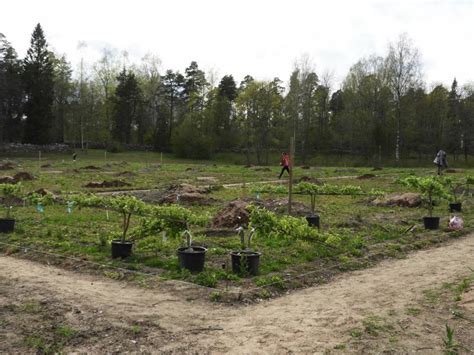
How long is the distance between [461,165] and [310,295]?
168ft

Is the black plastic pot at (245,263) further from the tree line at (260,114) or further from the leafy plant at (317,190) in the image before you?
the tree line at (260,114)

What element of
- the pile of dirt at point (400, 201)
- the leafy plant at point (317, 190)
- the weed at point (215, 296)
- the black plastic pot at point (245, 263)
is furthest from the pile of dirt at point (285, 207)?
the weed at point (215, 296)

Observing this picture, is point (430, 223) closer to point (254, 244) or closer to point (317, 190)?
point (317, 190)

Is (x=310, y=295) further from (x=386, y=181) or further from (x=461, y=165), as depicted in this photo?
(x=461, y=165)

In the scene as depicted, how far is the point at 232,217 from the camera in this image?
12.8m

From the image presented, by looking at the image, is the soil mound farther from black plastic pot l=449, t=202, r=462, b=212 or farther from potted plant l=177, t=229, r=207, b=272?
black plastic pot l=449, t=202, r=462, b=212

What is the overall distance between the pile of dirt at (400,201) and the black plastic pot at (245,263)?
10883mm

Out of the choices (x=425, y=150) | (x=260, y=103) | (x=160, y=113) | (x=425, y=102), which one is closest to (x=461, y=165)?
(x=425, y=150)

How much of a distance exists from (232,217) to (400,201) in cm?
796

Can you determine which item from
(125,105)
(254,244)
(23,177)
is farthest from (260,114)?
(254,244)

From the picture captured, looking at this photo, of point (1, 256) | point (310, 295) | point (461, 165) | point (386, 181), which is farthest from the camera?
point (461, 165)

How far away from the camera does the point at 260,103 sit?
5981 centimetres

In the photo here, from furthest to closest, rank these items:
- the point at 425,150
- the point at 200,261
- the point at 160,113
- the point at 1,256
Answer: the point at 160,113 → the point at 425,150 → the point at 1,256 → the point at 200,261

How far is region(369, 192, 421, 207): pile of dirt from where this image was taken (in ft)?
58.4
